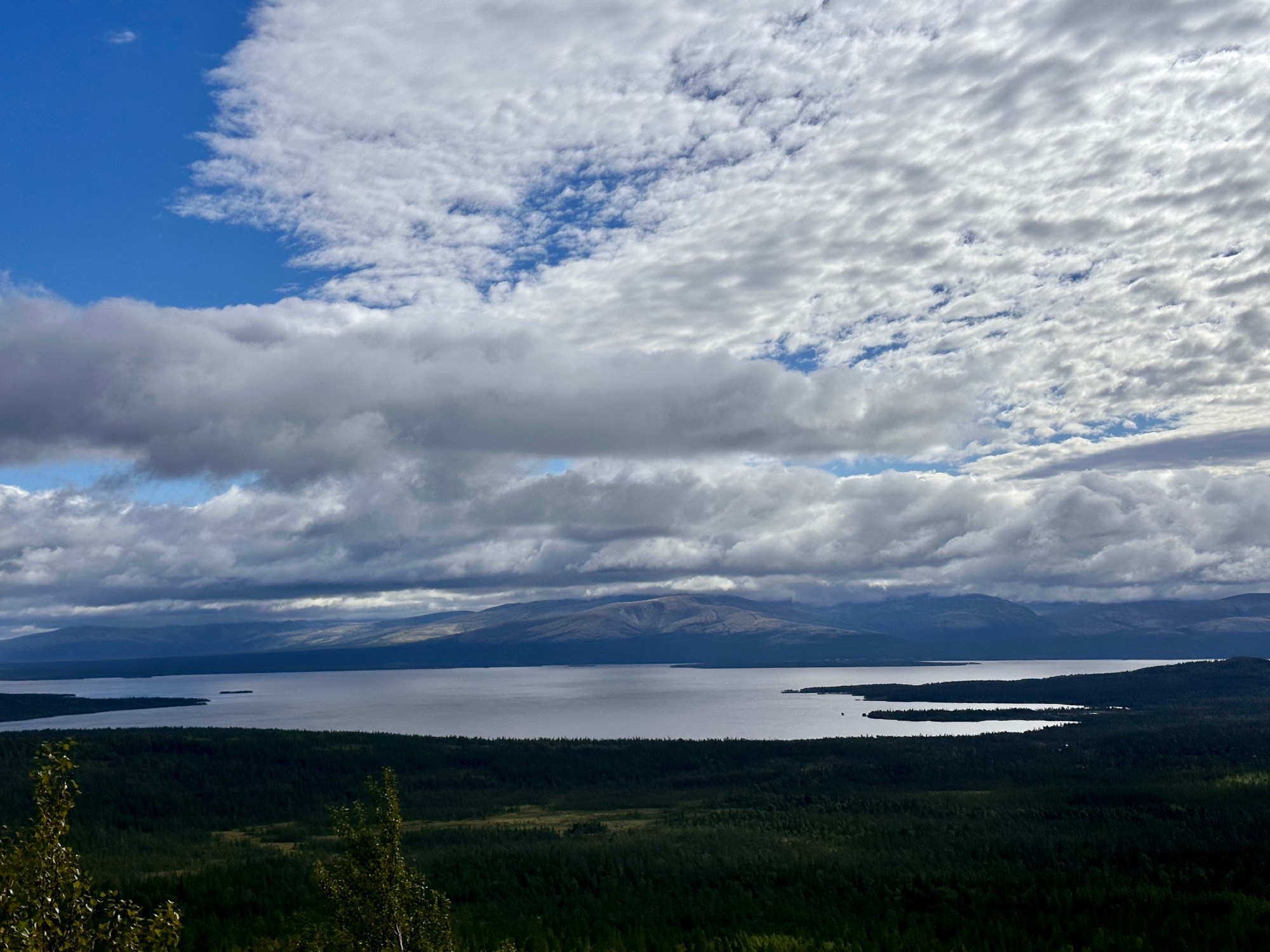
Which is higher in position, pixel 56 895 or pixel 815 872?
pixel 56 895

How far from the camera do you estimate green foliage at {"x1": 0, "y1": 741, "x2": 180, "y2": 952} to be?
19.6 meters

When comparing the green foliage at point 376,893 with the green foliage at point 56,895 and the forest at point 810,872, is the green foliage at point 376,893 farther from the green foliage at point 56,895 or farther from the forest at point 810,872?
the forest at point 810,872

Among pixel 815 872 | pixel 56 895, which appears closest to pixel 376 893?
pixel 56 895

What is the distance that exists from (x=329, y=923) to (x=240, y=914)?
87189 millimetres

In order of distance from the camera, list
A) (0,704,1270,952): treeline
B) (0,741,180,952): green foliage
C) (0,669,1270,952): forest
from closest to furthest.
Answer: (0,741,180,952): green foliage
(0,669,1270,952): forest
(0,704,1270,952): treeline

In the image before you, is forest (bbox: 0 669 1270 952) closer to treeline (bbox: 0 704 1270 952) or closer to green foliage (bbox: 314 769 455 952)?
treeline (bbox: 0 704 1270 952)

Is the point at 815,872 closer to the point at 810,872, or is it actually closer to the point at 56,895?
the point at 810,872

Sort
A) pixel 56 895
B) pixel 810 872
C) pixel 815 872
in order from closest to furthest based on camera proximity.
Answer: pixel 56 895 < pixel 815 872 < pixel 810 872

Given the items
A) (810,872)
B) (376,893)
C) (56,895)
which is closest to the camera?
(56,895)

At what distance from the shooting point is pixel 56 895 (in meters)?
20.6

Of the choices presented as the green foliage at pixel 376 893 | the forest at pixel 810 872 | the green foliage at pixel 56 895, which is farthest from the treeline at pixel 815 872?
the green foliage at pixel 56 895

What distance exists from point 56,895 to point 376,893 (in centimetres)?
1117

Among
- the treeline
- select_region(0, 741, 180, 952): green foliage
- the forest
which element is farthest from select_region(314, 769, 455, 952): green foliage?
the treeline

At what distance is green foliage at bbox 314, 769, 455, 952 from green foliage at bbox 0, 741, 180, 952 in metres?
8.79
